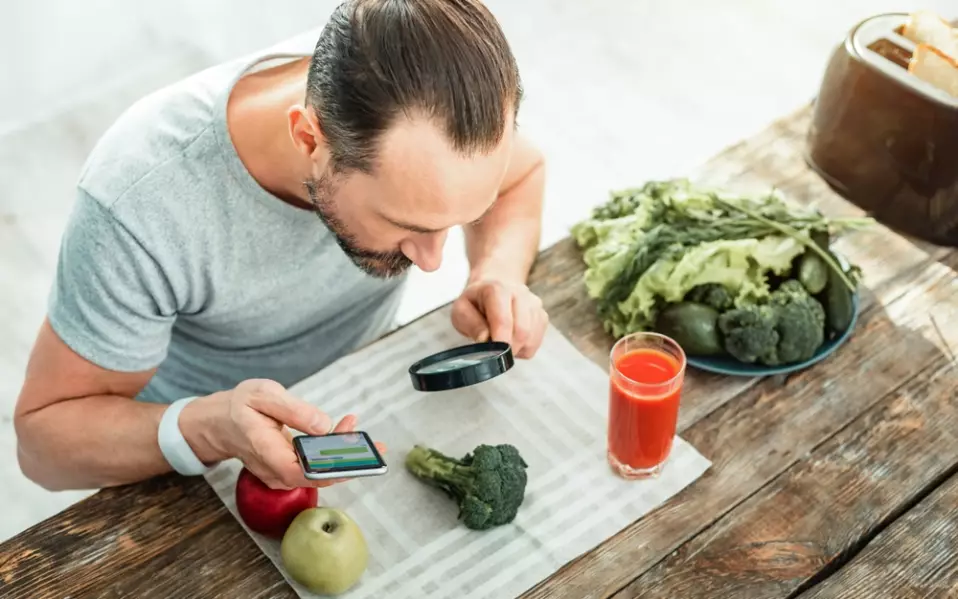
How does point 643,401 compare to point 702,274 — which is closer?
point 643,401

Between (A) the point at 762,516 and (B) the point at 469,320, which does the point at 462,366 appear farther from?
(A) the point at 762,516

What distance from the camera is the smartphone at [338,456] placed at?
1282mm

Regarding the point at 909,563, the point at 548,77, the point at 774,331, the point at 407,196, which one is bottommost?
the point at 548,77

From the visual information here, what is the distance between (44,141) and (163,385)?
1.96m

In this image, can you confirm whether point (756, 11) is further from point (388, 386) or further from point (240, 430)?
point (240, 430)

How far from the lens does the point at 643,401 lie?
1393 millimetres

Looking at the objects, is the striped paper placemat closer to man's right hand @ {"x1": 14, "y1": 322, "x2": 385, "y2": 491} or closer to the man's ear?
man's right hand @ {"x1": 14, "y1": 322, "x2": 385, "y2": 491}

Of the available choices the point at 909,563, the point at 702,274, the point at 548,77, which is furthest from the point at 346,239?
the point at 548,77

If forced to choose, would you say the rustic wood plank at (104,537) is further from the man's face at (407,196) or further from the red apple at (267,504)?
the man's face at (407,196)

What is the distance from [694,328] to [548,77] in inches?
92.8

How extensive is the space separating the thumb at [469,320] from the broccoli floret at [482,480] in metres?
0.24

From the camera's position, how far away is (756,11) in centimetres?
411

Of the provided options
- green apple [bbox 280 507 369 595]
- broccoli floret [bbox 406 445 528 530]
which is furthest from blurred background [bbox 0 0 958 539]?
green apple [bbox 280 507 369 595]

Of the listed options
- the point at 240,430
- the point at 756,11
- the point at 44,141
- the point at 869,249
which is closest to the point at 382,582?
the point at 240,430
